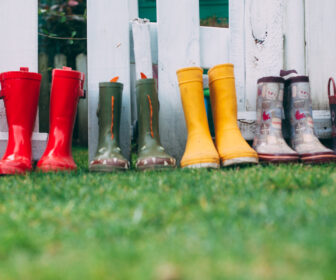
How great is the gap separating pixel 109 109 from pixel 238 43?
75 centimetres

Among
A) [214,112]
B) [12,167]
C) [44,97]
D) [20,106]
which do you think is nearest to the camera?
[12,167]

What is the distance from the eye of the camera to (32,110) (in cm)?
187

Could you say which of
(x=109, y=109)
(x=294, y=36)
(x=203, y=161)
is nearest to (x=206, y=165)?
(x=203, y=161)

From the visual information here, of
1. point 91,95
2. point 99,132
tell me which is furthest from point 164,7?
point 99,132

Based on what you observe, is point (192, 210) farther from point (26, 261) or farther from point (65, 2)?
point (65, 2)

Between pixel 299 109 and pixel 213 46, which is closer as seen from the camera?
pixel 299 109

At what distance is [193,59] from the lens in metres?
2.04

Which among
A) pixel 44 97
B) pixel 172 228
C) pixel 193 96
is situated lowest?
pixel 172 228

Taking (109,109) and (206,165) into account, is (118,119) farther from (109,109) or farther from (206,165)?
(206,165)

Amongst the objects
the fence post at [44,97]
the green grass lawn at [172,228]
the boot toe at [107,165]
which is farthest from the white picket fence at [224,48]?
the fence post at [44,97]

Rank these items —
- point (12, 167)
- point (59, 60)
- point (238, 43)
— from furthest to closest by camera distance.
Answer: point (59, 60) < point (238, 43) < point (12, 167)

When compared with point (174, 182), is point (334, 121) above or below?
above

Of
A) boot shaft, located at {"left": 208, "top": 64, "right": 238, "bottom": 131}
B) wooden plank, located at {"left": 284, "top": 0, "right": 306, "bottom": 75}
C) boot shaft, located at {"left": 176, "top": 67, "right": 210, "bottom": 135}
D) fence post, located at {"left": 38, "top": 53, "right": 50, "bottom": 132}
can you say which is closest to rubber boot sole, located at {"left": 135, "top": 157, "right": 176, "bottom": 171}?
boot shaft, located at {"left": 176, "top": 67, "right": 210, "bottom": 135}

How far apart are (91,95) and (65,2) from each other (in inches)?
109
